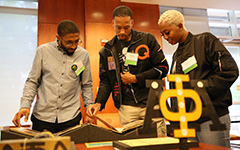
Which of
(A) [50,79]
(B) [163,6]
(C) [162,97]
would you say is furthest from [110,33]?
(C) [162,97]

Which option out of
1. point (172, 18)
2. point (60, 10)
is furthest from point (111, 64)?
point (60, 10)

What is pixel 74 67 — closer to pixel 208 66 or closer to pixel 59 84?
pixel 59 84

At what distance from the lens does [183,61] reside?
1.41m

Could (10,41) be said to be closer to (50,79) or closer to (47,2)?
(47,2)

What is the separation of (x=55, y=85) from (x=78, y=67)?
0.23m

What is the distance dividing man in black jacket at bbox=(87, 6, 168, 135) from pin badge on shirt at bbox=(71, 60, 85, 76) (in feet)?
0.52

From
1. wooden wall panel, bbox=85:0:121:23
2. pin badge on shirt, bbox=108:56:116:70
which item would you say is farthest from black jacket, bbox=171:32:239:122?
wooden wall panel, bbox=85:0:121:23

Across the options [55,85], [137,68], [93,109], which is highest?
[137,68]

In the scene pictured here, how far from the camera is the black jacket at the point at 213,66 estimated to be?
3.83 feet

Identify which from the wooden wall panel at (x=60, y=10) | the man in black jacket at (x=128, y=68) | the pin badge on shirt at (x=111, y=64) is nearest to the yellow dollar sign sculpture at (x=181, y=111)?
the man in black jacket at (x=128, y=68)

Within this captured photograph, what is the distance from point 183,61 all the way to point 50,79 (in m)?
0.99

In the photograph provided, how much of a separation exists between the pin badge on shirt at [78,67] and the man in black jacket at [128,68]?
0.16 metres

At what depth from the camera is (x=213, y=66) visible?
4.21 feet

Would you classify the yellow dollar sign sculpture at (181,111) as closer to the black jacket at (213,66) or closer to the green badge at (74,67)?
the black jacket at (213,66)
